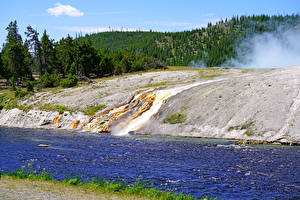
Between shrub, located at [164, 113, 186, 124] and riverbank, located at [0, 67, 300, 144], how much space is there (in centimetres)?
50

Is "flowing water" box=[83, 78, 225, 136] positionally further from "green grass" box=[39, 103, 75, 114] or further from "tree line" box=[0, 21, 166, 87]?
"tree line" box=[0, 21, 166, 87]

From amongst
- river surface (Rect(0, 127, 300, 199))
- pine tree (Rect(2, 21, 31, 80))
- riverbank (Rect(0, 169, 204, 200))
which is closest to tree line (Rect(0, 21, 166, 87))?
pine tree (Rect(2, 21, 31, 80))

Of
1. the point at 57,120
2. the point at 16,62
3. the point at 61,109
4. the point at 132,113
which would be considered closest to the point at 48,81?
the point at 16,62

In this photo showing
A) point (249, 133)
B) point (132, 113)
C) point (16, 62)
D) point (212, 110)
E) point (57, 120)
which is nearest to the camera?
point (249, 133)

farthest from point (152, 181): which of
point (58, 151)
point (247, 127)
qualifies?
point (247, 127)

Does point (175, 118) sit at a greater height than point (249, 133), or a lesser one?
greater

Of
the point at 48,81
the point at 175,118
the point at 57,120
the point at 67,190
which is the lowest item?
the point at 57,120

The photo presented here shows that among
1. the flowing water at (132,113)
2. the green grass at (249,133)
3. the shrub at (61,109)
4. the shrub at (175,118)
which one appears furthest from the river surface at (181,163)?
the shrub at (61,109)

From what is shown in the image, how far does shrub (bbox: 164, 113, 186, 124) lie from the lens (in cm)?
4703

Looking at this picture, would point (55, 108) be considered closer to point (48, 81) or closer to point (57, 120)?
point (57, 120)

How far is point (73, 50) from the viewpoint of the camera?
109m

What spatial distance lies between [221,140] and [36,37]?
91145 mm

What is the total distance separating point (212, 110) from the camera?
4672 centimetres

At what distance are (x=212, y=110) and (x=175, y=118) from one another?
5.50 m
